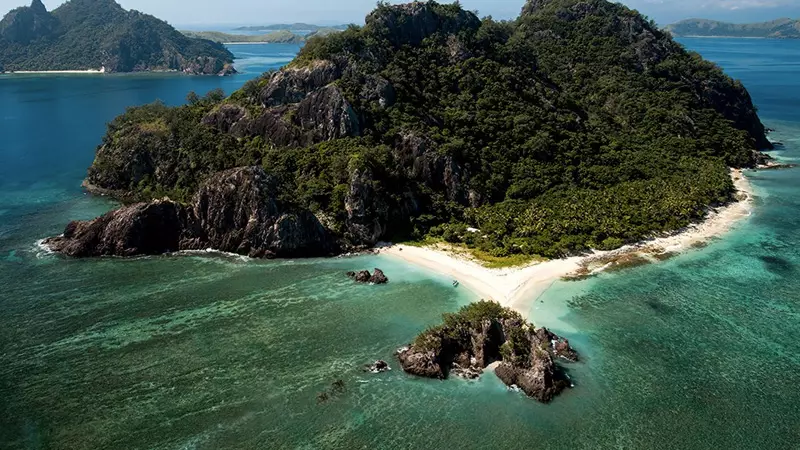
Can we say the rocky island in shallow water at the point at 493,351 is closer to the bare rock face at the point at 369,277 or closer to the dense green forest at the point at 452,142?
the bare rock face at the point at 369,277

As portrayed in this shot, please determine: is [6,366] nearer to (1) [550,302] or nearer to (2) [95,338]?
(2) [95,338]

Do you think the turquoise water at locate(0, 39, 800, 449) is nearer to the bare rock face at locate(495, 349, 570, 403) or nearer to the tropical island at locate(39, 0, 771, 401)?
the bare rock face at locate(495, 349, 570, 403)

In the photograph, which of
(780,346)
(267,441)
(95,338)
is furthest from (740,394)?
(95,338)

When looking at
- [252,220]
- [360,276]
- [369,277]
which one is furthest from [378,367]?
[252,220]

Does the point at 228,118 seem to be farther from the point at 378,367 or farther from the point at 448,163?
the point at 378,367

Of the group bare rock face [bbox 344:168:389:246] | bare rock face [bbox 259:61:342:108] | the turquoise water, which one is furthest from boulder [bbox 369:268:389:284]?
bare rock face [bbox 259:61:342:108]
